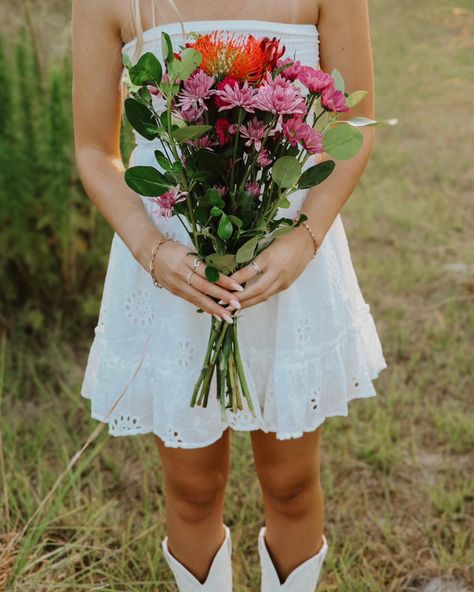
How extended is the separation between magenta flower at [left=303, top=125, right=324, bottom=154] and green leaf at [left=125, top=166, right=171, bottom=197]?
0.83ft

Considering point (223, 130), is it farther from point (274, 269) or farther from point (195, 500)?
point (195, 500)

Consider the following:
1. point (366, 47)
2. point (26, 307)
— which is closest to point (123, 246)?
point (366, 47)

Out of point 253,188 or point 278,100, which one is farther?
point 253,188

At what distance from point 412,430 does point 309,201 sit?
1638 mm

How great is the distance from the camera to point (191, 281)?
4.23 feet

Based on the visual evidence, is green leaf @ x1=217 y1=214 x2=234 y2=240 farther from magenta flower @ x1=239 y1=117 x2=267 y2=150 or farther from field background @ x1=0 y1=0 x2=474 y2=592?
field background @ x1=0 y1=0 x2=474 y2=592

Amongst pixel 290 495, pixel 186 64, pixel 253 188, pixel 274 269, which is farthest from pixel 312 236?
pixel 290 495

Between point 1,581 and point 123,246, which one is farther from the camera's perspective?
point 1,581

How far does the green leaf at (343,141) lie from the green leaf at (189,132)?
206 millimetres

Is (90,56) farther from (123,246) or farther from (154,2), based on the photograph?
(123,246)

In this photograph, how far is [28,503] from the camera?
90.7 inches

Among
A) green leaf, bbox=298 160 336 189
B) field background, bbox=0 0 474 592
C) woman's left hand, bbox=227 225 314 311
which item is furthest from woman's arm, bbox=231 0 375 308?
field background, bbox=0 0 474 592

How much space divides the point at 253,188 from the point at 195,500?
0.80 m

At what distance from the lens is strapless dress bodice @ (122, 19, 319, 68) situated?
4.44 feet
